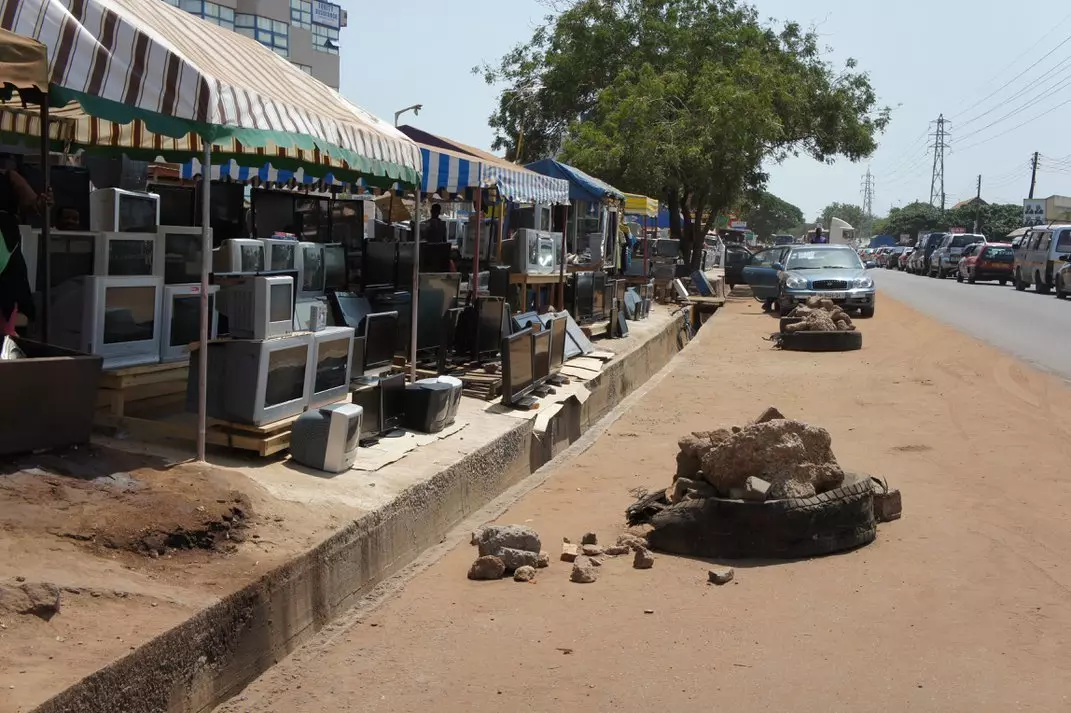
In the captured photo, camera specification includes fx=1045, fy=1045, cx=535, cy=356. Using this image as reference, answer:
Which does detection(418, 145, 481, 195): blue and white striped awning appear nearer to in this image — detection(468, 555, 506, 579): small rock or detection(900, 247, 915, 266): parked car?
detection(468, 555, 506, 579): small rock

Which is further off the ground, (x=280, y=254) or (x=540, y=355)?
(x=280, y=254)

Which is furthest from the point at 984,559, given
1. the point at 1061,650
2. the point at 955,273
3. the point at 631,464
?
the point at 955,273

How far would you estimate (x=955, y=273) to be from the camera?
49344mm

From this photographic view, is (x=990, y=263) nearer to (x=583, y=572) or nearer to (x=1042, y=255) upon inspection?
(x=1042, y=255)

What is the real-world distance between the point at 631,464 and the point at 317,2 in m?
45.2

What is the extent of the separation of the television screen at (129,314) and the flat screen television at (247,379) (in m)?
0.63

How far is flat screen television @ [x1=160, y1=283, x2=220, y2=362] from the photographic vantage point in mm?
7074

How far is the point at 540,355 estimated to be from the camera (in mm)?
10914

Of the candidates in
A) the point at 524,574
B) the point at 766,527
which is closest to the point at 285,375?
the point at 524,574

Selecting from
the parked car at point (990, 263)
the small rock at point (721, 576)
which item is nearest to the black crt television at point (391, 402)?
the small rock at point (721, 576)

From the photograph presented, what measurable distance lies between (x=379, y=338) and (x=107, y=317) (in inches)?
100

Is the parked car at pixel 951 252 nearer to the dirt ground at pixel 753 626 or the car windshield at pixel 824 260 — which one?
the car windshield at pixel 824 260

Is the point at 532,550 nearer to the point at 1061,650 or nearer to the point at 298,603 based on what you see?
the point at 298,603

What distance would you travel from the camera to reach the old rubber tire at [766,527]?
6000 millimetres
